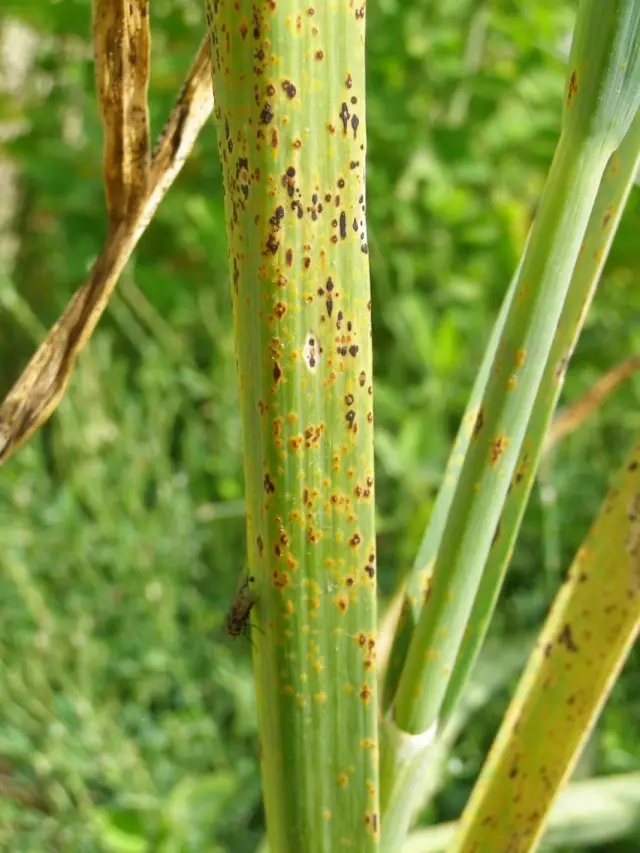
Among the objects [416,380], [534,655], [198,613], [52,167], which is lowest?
[534,655]

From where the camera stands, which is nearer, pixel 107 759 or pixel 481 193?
pixel 107 759

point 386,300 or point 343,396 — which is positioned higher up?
point 386,300

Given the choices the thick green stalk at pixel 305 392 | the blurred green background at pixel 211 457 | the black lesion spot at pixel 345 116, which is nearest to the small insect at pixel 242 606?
the thick green stalk at pixel 305 392

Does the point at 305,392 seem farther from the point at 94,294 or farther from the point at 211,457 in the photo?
the point at 211,457

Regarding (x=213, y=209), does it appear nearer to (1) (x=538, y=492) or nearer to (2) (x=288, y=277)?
(1) (x=538, y=492)

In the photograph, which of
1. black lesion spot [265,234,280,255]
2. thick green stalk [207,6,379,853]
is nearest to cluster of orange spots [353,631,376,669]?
thick green stalk [207,6,379,853]

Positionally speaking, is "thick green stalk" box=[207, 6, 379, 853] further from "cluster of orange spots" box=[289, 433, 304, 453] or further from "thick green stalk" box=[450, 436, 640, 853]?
"thick green stalk" box=[450, 436, 640, 853]

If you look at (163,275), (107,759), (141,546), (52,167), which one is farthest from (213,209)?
(107,759)
